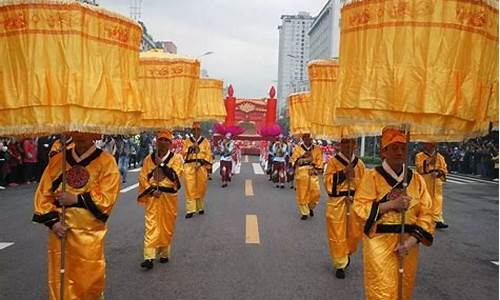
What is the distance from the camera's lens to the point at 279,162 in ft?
55.1

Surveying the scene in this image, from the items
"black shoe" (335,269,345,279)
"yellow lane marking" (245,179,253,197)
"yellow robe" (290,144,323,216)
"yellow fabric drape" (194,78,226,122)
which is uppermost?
"yellow fabric drape" (194,78,226,122)

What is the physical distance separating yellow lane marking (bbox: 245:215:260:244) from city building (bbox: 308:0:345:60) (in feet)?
259

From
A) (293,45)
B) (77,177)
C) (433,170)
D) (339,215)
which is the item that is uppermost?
(293,45)

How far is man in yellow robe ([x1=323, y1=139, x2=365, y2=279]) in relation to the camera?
6.23m

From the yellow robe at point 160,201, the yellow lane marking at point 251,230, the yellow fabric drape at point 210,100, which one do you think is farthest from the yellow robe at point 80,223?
the yellow fabric drape at point 210,100

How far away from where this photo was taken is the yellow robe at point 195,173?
33.4ft

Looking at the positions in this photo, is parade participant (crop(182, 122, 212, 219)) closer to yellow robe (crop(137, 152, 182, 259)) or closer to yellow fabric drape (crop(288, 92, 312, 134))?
yellow fabric drape (crop(288, 92, 312, 134))

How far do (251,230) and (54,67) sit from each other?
231 inches

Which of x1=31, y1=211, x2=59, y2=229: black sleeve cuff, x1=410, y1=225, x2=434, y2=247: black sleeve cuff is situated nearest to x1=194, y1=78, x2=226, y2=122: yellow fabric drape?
x1=31, y1=211, x2=59, y2=229: black sleeve cuff

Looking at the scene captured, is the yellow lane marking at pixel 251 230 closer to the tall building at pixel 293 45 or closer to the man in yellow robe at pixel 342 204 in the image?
the man in yellow robe at pixel 342 204

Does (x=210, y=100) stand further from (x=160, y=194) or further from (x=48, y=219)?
(x=48, y=219)

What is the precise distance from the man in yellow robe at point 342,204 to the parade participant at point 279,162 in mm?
9993

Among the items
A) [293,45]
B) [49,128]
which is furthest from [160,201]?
[293,45]

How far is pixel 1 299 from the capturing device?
5070 millimetres
